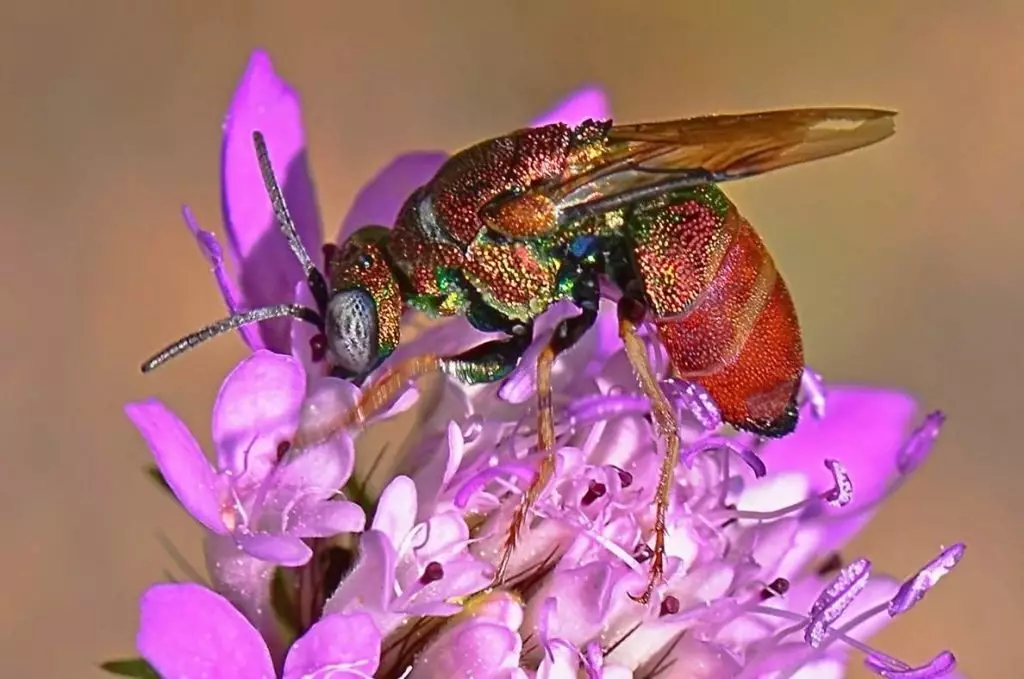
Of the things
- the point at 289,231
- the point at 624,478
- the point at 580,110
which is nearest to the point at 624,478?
the point at 624,478

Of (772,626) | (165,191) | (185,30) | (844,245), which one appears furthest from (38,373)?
(772,626)

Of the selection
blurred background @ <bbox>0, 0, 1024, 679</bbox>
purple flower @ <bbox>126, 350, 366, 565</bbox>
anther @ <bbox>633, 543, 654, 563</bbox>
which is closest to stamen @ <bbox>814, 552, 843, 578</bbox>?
anther @ <bbox>633, 543, 654, 563</bbox>

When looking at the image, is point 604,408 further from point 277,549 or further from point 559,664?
point 277,549

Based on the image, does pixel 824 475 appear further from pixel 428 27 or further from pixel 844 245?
pixel 428 27

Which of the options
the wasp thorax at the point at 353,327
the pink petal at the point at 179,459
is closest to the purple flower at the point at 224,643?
the pink petal at the point at 179,459

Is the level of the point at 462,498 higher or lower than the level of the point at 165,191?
lower

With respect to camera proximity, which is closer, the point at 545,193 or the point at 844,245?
the point at 545,193

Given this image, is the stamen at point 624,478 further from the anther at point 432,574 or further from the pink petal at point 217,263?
the pink petal at point 217,263

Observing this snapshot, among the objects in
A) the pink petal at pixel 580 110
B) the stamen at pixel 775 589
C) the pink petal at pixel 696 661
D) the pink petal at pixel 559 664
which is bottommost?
the pink petal at pixel 696 661
